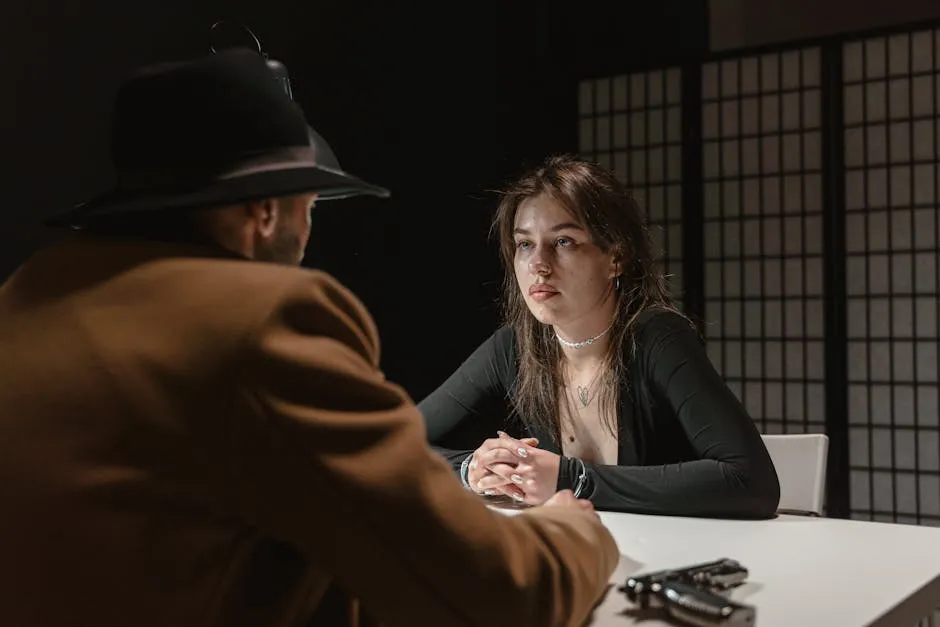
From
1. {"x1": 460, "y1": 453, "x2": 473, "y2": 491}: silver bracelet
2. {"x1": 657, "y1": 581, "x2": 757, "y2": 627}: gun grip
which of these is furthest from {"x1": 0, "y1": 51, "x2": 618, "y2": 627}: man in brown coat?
{"x1": 460, "y1": 453, "x2": 473, "y2": 491}: silver bracelet

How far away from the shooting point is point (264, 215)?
30.3 inches

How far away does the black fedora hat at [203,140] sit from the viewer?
72cm

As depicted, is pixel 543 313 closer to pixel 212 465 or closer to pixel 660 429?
pixel 660 429

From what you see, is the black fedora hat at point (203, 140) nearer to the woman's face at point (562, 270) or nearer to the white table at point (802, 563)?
the white table at point (802, 563)

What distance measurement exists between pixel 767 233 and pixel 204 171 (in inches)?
137

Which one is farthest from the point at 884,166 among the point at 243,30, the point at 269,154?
the point at 269,154

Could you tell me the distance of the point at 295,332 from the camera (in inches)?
25.2

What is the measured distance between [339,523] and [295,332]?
0.13 meters

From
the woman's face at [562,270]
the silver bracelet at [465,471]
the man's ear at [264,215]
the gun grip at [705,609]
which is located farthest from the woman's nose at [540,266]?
the man's ear at [264,215]

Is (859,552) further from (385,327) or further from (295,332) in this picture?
(385,327)

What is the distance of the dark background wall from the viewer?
2.23 metres

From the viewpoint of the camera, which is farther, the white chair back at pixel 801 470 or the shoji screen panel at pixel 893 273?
the shoji screen panel at pixel 893 273

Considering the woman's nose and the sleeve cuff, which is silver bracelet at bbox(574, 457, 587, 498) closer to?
the sleeve cuff

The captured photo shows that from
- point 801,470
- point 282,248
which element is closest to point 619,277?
point 801,470
